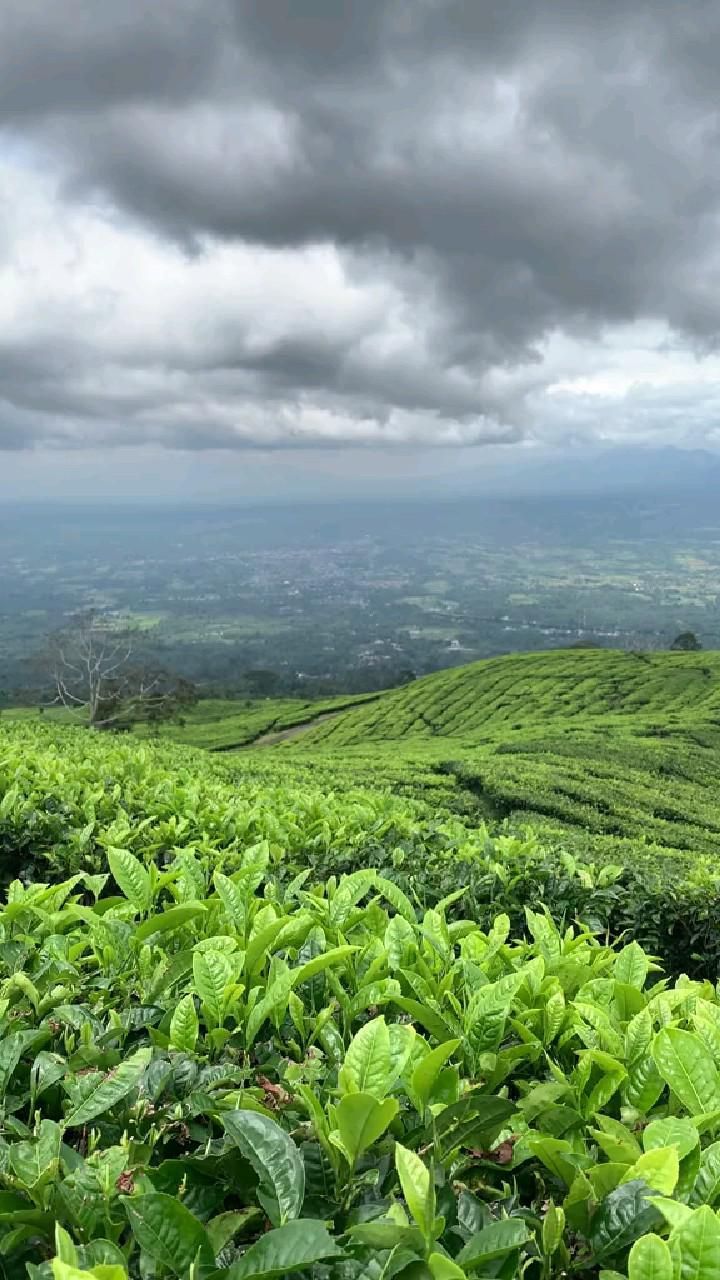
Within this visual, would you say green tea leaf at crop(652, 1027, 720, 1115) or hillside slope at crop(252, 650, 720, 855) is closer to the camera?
green tea leaf at crop(652, 1027, 720, 1115)

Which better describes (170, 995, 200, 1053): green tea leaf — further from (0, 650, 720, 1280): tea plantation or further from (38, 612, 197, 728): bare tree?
(38, 612, 197, 728): bare tree

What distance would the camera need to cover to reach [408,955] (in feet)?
7.97

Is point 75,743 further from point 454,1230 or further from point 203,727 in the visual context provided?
point 203,727

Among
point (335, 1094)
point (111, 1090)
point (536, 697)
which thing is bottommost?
point (536, 697)

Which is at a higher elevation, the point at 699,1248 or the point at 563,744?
the point at 699,1248

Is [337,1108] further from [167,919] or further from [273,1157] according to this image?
[167,919]

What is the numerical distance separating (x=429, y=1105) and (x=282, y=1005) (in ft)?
1.61

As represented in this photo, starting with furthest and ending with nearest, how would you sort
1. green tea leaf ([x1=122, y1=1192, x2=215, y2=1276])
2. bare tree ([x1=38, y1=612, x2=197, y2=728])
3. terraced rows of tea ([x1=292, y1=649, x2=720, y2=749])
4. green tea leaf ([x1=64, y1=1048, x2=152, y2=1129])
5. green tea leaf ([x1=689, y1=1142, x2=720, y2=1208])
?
bare tree ([x1=38, y1=612, x2=197, y2=728]) → terraced rows of tea ([x1=292, y1=649, x2=720, y2=749]) → green tea leaf ([x1=64, y1=1048, x2=152, y2=1129]) → green tea leaf ([x1=689, y1=1142, x2=720, y2=1208]) → green tea leaf ([x1=122, y1=1192, x2=215, y2=1276])

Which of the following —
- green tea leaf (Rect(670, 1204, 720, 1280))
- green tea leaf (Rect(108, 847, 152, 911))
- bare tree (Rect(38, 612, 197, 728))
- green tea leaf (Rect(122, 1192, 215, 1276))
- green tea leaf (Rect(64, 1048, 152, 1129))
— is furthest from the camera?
bare tree (Rect(38, 612, 197, 728))

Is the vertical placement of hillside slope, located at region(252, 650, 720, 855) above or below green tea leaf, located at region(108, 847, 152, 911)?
below

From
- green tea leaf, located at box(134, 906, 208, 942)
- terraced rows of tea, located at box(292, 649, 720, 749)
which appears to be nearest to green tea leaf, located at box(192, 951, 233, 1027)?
green tea leaf, located at box(134, 906, 208, 942)

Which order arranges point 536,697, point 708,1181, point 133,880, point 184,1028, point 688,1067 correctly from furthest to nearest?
point 536,697 → point 133,880 → point 184,1028 → point 688,1067 → point 708,1181

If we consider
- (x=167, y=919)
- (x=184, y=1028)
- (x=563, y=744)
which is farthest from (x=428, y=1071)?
→ (x=563, y=744)

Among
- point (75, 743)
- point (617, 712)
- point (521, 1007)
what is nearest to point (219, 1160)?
point (521, 1007)
